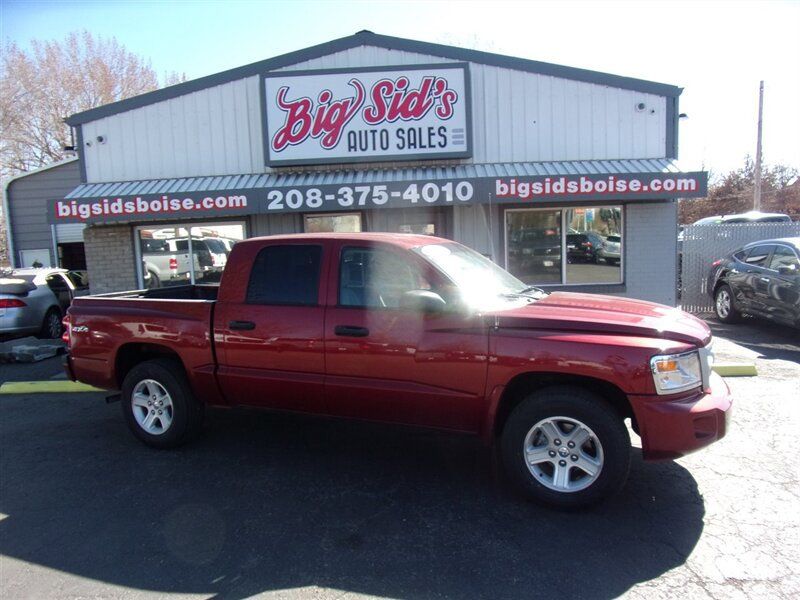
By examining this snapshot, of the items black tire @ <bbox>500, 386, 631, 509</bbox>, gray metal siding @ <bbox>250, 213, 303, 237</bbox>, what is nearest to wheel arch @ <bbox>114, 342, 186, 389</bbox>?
black tire @ <bbox>500, 386, 631, 509</bbox>

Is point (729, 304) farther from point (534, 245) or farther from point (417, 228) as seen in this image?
point (417, 228)

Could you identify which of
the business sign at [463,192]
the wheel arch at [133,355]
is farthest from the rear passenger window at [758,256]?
the wheel arch at [133,355]

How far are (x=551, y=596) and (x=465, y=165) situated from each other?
28.3 feet

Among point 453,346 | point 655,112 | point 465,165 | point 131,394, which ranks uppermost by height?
point 655,112

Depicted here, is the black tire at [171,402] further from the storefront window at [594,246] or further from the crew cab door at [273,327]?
the storefront window at [594,246]

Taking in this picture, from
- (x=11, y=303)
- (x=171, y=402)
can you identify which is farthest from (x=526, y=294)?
(x=11, y=303)

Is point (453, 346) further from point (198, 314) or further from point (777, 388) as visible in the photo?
point (777, 388)

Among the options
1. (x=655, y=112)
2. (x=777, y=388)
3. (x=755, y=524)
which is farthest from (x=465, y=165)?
(x=755, y=524)

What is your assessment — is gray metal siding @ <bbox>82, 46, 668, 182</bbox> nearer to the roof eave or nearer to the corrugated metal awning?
the roof eave

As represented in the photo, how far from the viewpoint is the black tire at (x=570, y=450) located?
11.7ft

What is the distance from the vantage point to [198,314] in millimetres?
4766

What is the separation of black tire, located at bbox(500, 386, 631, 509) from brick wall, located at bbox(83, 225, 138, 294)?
32.1 ft

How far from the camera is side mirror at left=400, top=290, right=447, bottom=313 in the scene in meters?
3.83

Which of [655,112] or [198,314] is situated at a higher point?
[655,112]
